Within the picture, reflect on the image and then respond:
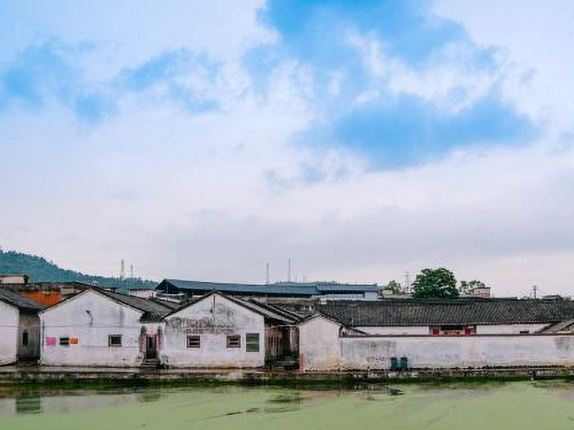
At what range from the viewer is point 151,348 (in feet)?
89.5

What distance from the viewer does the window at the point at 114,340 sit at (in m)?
27.3

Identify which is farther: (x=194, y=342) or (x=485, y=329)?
(x=485, y=329)

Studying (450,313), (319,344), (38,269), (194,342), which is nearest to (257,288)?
(450,313)

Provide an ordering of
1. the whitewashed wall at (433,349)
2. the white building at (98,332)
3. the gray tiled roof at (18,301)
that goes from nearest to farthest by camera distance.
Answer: the whitewashed wall at (433,349) → the white building at (98,332) → the gray tiled roof at (18,301)

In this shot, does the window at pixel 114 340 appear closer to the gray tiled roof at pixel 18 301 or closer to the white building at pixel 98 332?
the white building at pixel 98 332

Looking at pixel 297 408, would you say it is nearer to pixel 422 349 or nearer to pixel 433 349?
pixel 422 349

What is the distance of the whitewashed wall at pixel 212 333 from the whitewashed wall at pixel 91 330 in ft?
4.71

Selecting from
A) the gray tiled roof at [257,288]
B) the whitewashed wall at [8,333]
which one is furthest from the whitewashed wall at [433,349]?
the gray tiled roof at [257,288]

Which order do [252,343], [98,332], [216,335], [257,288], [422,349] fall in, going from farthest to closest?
[257,288]
[98,332]
[216,335]
[252,343]
[422,349]

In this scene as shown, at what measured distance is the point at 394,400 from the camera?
19.4m

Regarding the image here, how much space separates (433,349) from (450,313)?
266 inches

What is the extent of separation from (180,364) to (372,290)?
3690 cm

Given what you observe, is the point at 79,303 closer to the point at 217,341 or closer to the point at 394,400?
the point at 217,341

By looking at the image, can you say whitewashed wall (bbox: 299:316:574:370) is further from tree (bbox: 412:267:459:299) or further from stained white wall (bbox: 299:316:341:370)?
tree (bbox: 412:267:459:299)
